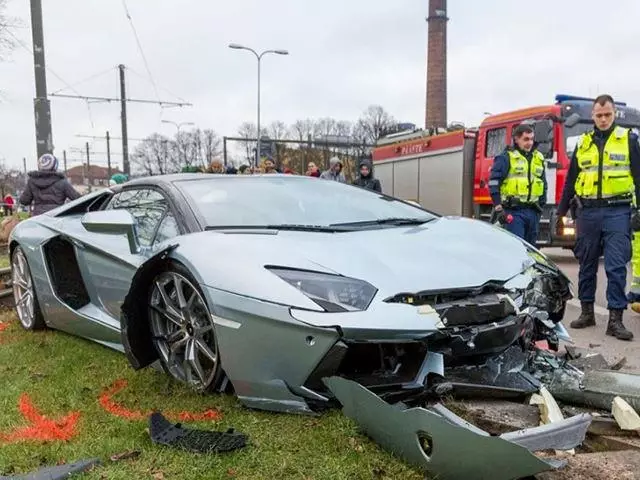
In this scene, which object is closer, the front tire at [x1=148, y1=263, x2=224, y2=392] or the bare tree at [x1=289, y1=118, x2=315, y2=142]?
the front tire at [x1=148, y1=263, x2=224, y2=392]

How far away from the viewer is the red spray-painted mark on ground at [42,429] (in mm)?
2523

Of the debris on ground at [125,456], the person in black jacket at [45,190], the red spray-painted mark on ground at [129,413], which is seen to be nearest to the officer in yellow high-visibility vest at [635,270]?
the red spray-painted mark on ground at [129,413]

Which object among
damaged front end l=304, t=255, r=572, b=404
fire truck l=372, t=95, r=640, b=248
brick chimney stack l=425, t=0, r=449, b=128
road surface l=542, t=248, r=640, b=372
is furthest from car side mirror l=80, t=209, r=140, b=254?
brick chimney stack l=425, t=0, r=449, b=128

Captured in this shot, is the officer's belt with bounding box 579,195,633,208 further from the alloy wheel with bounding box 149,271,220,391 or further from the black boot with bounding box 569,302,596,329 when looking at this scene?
the alloy wheel with bounding box 149,271,220,391

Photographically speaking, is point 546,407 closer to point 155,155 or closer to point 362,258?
point 362,258

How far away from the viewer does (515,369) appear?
2682 millimetres

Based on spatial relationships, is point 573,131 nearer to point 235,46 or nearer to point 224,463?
point 224,463

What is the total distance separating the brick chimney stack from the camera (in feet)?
110

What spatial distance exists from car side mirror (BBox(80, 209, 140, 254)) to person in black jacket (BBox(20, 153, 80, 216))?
12.7ft

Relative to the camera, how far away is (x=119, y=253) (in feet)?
10.9

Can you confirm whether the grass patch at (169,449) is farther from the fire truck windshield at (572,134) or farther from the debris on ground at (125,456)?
the fire truck windshield at (572,134)

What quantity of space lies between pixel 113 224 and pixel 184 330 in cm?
64

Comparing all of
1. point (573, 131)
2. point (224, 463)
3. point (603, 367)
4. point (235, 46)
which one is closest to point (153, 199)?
point (224, 463)

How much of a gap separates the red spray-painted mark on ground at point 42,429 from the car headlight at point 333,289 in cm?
113
